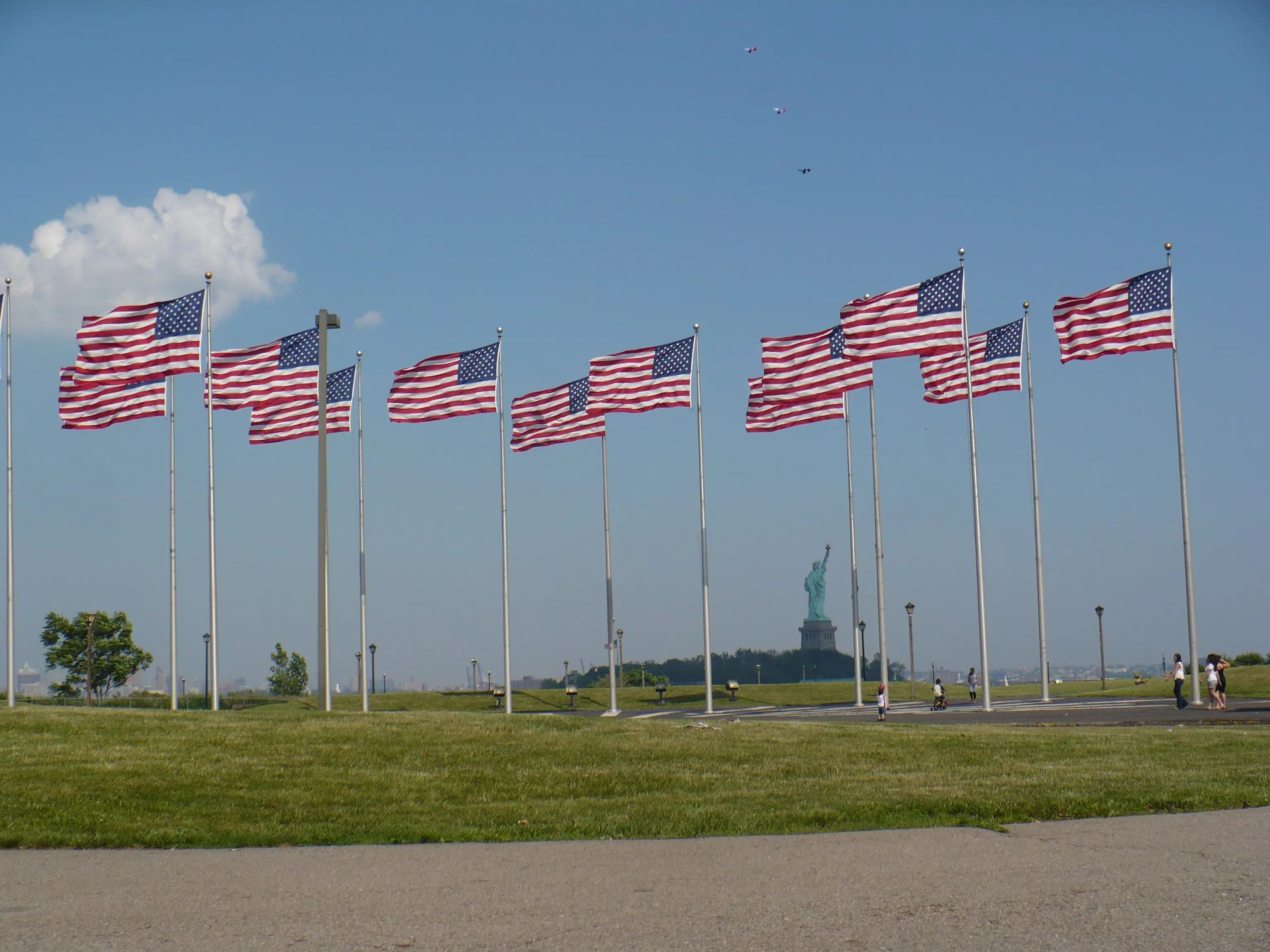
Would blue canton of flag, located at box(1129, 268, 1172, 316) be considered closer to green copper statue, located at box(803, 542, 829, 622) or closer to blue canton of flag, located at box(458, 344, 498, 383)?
blue canton of flag, located at box(458, 344, 498, 383)

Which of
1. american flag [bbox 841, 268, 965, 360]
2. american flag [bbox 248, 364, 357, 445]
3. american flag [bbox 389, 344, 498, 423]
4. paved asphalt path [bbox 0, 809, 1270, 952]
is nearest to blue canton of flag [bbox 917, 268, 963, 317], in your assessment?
american flag [bbox 841, 268, 965, 360]

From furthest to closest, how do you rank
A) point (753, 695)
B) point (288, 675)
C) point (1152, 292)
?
point (288, 675)
point (753, 695)
point (1152, 292)

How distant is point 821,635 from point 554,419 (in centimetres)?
8243

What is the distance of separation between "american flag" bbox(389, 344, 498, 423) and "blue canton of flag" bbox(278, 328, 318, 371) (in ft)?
13.1

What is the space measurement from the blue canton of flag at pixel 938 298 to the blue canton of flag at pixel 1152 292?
17.9 feet

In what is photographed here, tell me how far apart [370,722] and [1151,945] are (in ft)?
52.1

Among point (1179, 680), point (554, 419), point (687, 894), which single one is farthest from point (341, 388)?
point (687, 894)

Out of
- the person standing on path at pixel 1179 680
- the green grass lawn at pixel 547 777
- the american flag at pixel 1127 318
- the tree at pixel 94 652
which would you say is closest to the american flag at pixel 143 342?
the green grass lawn at pixel 547 777

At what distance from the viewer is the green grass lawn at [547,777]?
39.0 ft

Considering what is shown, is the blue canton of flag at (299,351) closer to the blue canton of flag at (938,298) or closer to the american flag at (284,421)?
the american flag at (284,421)

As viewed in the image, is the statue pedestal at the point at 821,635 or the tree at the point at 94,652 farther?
the statue pedestal at the point at 821,635

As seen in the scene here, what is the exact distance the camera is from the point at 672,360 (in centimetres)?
3422

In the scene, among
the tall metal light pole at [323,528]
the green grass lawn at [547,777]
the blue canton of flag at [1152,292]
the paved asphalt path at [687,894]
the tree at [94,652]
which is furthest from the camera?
the tree at [94,652]

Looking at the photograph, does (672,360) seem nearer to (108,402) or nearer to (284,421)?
(284,421)
